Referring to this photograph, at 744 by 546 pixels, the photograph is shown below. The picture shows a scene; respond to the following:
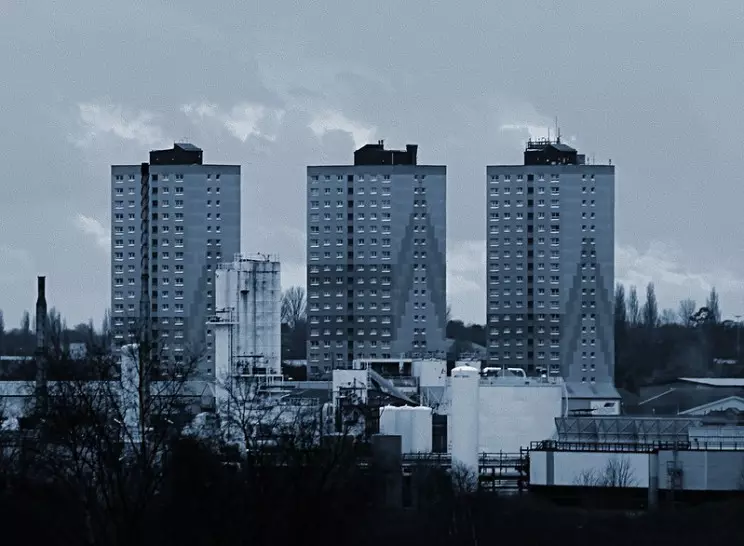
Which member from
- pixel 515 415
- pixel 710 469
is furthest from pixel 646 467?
pixel 515 415

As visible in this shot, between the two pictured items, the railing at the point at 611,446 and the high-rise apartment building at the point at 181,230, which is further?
the high-rise apartment building at the point at 181,230

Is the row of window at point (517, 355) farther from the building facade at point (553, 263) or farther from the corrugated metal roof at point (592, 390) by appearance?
the corrugated metal roof at point (592, 390)

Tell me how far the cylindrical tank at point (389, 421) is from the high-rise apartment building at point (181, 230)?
33.0m

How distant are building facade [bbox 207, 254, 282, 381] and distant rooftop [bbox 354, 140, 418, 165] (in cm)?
2906

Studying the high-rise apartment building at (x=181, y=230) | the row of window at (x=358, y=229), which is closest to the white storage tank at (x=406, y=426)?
the high-rise apartment building at (x=181, y=230)

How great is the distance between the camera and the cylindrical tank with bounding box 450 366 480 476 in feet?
162

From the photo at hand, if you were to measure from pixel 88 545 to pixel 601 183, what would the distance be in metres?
57.6

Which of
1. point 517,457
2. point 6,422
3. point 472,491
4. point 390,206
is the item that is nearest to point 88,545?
point 472,491

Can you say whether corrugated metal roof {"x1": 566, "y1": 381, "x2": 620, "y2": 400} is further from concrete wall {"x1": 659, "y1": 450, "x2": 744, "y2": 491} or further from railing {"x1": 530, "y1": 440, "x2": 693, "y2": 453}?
concrete wall {"x1": 659, "y1": 450, "x2": 744, "y2": 491}

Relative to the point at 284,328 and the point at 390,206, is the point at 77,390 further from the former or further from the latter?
the point at 284,328

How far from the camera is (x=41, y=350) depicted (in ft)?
189

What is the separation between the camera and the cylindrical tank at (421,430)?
54312 mm

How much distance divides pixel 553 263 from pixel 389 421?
3724 centimetres

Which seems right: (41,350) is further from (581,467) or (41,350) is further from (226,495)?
(226,495)
